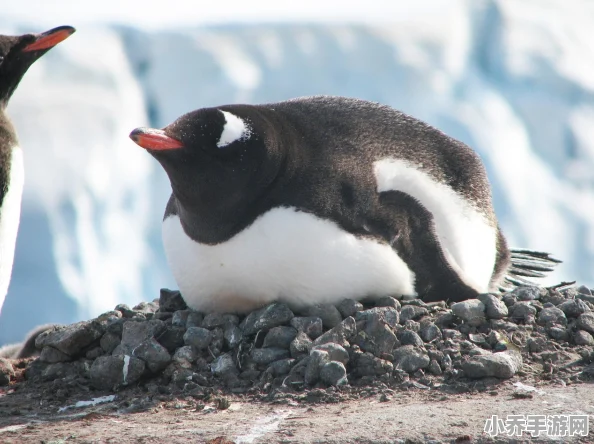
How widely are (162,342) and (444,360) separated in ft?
3.10

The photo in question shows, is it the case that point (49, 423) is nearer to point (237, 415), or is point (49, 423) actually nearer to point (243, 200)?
point (237, 415)

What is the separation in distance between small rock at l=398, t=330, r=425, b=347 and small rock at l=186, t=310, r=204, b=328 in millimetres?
710

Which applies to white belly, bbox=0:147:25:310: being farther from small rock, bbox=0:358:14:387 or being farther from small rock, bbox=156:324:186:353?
small rock, bbox=156:324:186:353

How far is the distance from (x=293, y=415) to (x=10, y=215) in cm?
120

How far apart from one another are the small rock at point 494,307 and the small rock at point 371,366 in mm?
508

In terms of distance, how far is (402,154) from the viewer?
2988mm

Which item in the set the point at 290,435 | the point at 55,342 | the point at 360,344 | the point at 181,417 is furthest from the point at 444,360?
the point at 55,342

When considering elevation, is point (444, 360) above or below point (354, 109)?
below

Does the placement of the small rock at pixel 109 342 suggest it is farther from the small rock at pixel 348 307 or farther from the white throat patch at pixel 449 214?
the white throat patch at pixel 449 214

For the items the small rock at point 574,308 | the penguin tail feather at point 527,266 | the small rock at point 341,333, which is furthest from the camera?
the penguin tail feather at point 527,266

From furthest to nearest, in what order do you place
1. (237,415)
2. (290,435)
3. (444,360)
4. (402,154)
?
1. (402,154)
2. (444,360)
3. (237,415)
4. (290,435)

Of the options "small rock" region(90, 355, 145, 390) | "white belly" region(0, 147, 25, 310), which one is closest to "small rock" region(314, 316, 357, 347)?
"small rock" region(90, 355, 145, 390)

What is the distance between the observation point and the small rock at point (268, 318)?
2568mm

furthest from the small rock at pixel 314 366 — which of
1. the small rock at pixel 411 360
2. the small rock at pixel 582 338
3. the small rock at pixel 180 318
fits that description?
the small rock at pixel 582 338
